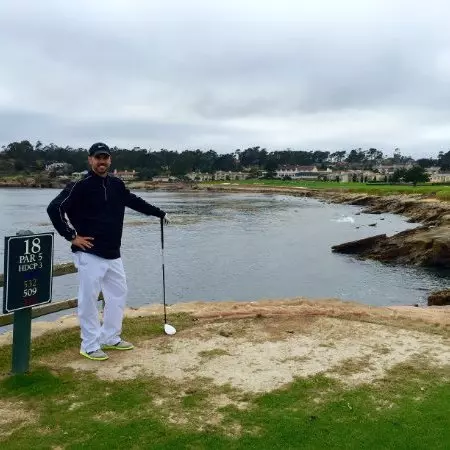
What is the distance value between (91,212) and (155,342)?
7.17 feet

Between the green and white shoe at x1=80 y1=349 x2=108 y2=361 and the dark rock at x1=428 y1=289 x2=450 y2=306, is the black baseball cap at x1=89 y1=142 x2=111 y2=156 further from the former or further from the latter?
the dark rock at x1=428 y1=289 x2=450 y2=306

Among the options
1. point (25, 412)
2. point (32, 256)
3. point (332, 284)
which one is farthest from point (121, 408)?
point (332, 284)

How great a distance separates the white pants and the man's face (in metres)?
1.06

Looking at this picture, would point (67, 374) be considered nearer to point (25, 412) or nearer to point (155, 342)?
point (25, 412)

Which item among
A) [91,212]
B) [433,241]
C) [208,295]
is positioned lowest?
[208,295]

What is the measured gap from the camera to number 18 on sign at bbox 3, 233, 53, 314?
591 cm

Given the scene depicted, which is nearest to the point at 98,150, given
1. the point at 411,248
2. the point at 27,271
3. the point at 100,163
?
the point at 100,163

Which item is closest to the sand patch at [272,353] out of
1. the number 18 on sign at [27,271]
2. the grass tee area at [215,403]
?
the grass tee area at [215,403]

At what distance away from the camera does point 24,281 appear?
6094mm

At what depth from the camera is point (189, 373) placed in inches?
251

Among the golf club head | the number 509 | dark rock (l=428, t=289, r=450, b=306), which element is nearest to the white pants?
the number 509

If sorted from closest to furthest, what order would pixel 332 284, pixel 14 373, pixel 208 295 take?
pixel 14 373, pixel 208 295, pixel 332 284

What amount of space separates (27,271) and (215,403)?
104 inches

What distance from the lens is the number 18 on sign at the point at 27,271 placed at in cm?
591
